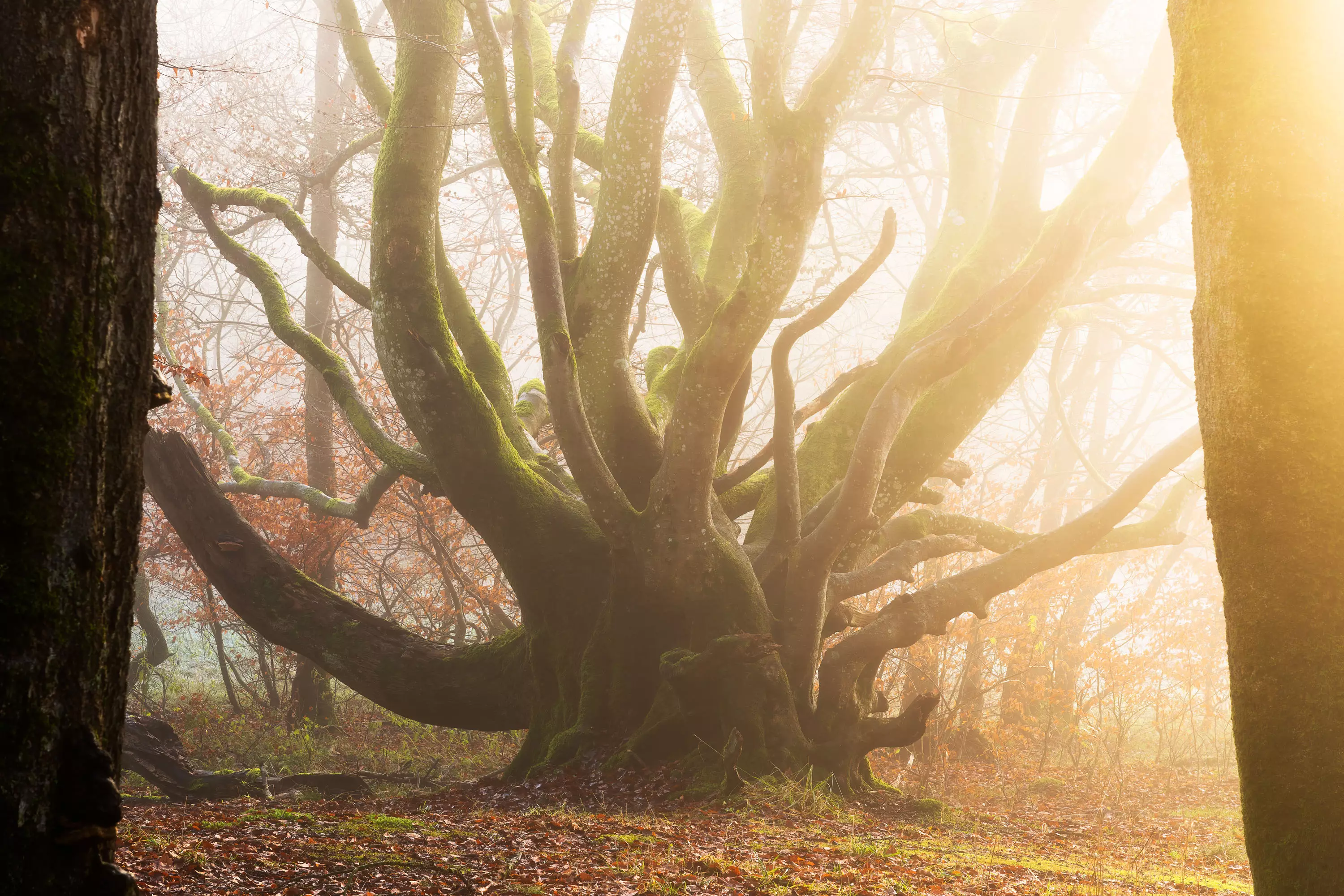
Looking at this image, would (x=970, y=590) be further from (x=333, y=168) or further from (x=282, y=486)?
(x=333, y=168)

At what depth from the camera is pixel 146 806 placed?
6219 millimetres

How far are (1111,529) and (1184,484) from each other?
0.95 metres

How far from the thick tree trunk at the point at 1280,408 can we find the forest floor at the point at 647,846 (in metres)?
2.12

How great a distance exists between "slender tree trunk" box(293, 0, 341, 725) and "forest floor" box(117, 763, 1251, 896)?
4.65 meters

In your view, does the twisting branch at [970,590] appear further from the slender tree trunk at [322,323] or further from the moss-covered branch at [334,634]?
the slender tree trunk at [322,323]

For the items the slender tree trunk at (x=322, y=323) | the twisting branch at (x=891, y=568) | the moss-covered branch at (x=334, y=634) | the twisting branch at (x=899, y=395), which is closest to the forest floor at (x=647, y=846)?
the moss-covered branch at (x=334, y=634)

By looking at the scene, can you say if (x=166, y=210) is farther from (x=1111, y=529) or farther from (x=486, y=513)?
(x=1111, y=529)

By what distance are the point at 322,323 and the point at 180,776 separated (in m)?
8.19

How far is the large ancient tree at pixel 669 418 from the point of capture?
19.2 feet

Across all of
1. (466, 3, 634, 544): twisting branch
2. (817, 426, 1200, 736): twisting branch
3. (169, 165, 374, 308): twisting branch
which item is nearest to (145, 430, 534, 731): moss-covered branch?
(169, 165, 374, 308): twisting branch

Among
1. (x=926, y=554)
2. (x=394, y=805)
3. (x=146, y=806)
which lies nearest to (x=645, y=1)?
(x=926, y=554)

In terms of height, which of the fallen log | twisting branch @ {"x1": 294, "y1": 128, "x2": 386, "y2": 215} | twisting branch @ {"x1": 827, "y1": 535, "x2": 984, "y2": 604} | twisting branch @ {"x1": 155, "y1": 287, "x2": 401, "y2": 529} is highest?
twisting branch @ {"x1": 294, "y1": 128, "x2": 386, "y2": 215}

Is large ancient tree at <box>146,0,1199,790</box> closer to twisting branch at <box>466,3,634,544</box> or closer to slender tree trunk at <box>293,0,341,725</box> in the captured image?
twisting branch at <box>466,3,634,544</box>

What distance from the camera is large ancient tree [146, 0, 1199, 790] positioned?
5.86m
